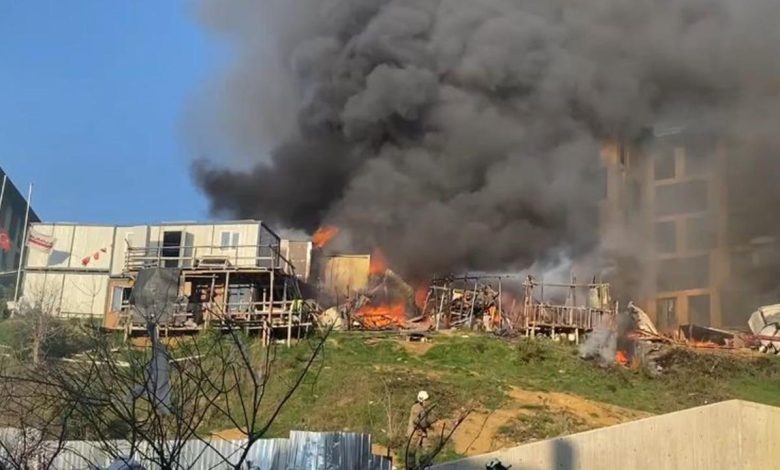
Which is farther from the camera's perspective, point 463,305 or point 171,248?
point 171,248

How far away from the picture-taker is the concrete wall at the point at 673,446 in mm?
9648

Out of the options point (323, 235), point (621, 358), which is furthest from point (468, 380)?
point (323, 235)

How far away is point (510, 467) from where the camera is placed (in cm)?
961

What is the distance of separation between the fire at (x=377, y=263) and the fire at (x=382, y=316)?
1747 mm

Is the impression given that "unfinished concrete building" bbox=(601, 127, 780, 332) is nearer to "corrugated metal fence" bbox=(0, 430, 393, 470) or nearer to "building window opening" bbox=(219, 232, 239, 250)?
"building window opening" bbox=(219, 232, 239, 250)

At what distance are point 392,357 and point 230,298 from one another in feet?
21.6

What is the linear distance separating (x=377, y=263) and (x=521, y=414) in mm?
14912

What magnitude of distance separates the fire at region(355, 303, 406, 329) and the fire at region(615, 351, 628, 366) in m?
6.48

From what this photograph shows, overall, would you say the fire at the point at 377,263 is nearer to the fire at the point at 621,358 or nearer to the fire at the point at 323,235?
the fire at the point at 323,235

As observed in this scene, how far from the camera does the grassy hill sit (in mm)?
16812

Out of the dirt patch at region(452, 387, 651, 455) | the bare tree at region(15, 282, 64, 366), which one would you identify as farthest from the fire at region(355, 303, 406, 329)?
the bare tree at region(15, 282, 64, 366)

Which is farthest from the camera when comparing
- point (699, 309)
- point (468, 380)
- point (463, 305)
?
point (699, 309)

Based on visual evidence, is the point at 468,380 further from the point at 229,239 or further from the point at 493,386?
the point at 229,239

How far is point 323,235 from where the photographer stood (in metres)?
33.4
